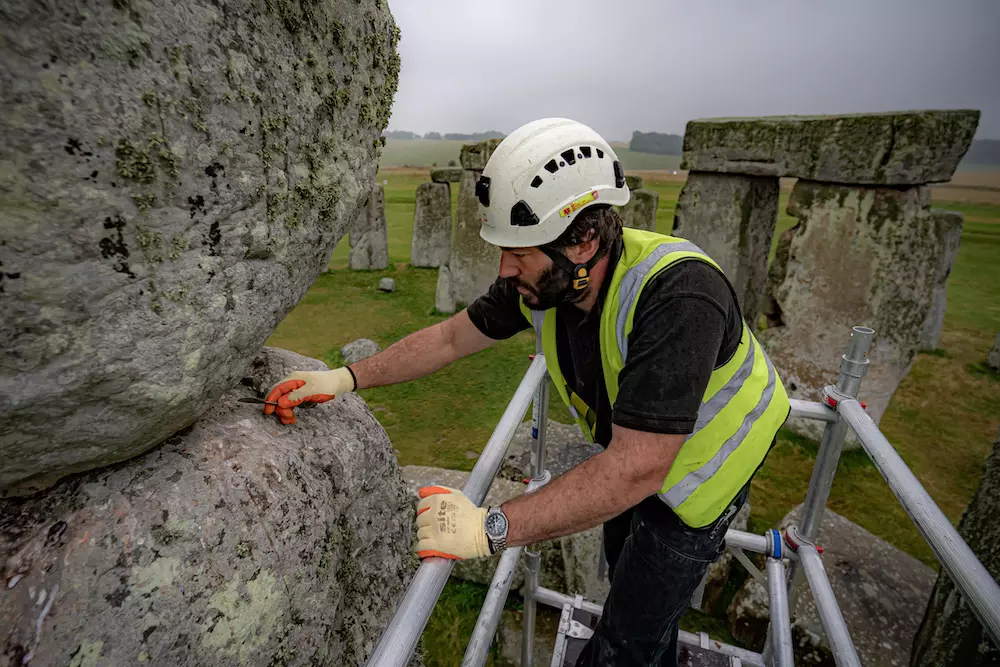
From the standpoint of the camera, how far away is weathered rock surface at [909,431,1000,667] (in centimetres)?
168

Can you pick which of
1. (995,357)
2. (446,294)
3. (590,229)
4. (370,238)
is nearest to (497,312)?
(590,229)

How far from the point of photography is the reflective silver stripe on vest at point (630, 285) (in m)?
1.49

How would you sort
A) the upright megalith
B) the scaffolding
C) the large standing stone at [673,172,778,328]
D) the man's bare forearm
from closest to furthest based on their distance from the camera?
the scaffolding, the man's bare forearm, the large standing stone at [673,172,778,328], the upright megalith

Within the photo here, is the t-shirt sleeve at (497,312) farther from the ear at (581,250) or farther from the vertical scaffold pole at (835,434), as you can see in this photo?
the vertical scaffold pole at (835,434)

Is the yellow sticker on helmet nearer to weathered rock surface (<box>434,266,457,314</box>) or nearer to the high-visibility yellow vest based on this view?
the high-visibility yellow vest

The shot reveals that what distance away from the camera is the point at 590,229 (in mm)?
1622

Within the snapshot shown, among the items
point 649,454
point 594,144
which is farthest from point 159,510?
point 594,144

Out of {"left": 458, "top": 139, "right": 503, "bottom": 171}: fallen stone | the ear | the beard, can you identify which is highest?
{"left": 458, "top": 139, "right": 503, "bottom": 171}: fallen stone

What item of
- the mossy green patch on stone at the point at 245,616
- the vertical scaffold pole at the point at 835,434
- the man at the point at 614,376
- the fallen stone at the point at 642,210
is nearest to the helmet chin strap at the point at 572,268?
the man at the point at 614,376

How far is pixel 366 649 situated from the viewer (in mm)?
1562

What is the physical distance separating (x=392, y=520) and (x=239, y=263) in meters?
0.97

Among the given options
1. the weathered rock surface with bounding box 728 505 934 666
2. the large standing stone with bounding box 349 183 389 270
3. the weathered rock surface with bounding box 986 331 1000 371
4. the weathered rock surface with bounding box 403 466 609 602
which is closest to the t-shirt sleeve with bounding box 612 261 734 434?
the weathered rock surface with bounding box 403 466 609 602

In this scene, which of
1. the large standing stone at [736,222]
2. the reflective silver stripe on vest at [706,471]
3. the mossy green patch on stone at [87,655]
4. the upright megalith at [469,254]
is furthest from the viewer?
the upright megalith at [469,254]

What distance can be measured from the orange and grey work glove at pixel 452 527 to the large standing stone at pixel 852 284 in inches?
189
